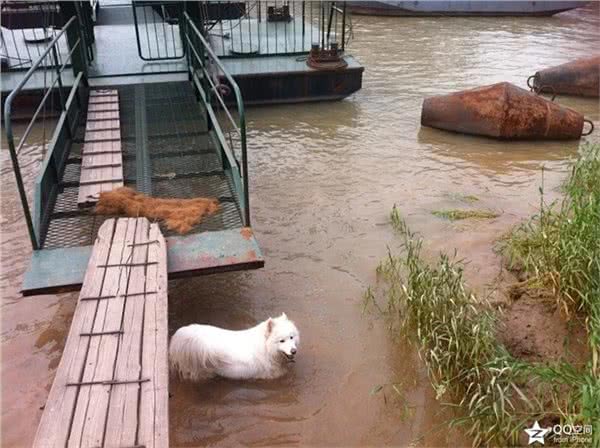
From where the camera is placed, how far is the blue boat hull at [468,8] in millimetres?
20203

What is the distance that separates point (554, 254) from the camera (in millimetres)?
4289

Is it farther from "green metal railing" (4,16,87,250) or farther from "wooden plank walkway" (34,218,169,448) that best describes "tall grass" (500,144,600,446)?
"green metal railing" (4,16,87,250)

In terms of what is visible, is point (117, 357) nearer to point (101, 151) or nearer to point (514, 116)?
point (101, 151)

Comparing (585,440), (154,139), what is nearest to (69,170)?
(154,139)

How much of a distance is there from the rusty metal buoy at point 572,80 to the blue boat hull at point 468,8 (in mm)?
10816

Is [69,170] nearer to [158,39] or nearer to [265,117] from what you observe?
[265,117]

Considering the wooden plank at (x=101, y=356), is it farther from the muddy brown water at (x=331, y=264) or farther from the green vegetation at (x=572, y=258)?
the green vegetation at (x=572, y=258)

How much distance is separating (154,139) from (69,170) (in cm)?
125

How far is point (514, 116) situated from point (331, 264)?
15.5ft

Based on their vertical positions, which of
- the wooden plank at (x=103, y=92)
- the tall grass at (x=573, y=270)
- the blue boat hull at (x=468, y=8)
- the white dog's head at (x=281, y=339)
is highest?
the blue boat hull at (x=468, y=8)

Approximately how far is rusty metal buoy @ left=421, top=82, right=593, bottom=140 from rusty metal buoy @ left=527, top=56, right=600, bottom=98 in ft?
7.50

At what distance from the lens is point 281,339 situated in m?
3.74

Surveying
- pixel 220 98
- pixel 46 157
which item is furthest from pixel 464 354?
pixel 46 157

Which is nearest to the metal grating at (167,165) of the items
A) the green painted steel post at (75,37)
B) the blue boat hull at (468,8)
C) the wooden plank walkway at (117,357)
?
the wooden plank walkway at (117,357)
